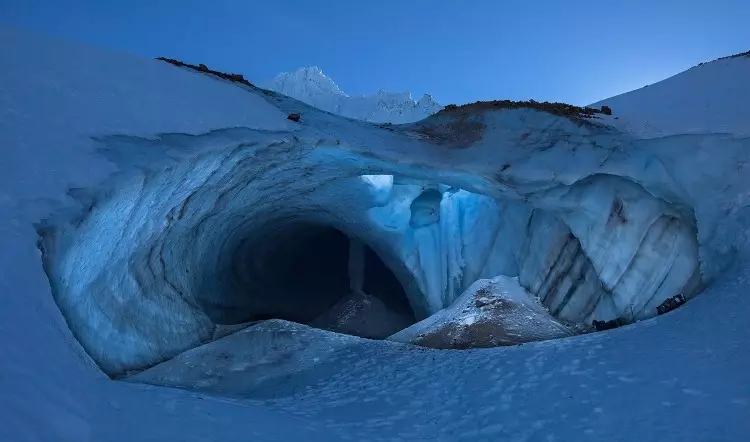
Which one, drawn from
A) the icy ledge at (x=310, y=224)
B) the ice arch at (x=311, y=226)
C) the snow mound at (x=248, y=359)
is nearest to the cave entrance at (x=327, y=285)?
the ice arch at (x=311, y=226)

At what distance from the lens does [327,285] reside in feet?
60.6

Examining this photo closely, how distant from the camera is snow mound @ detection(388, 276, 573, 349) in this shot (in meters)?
7.44

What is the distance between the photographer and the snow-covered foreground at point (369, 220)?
3.27m

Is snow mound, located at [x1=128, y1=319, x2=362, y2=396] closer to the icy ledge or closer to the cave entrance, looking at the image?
the icy ledge

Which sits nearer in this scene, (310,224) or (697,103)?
(697,103)

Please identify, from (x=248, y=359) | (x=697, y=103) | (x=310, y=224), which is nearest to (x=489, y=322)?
(x=248, y=359)

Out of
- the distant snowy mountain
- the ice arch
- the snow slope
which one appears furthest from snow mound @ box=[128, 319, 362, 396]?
the distant snowy mountain

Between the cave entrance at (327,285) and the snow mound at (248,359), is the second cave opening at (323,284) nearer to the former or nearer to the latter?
the cave entrance at (327,285)

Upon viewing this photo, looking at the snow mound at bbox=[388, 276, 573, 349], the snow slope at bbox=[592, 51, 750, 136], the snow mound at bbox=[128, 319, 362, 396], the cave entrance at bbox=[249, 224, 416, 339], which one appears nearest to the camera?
the snow mound at bbox=[128, 319, 362, 396]

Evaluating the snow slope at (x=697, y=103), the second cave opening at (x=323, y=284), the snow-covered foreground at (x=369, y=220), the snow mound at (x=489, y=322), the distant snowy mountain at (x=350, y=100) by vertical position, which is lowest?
the second cave opening at (x=323, y=284)

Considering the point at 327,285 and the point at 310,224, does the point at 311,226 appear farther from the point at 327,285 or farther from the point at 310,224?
the point at 327,285

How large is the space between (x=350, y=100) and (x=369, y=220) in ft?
52.9

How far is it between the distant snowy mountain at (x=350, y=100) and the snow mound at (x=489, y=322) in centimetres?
1610

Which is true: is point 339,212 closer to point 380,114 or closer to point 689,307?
point 689,307
